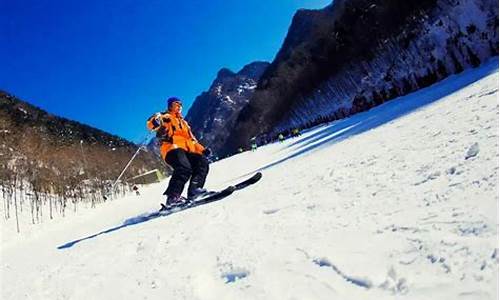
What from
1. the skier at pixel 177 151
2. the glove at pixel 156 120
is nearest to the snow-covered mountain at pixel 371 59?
the skier at pixel 177 151

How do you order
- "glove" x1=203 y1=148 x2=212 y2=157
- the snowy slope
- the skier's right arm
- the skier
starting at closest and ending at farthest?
the snowy slope < the skier's right arm < the skier < "glove" x1=203 y1=148 x2=212 y2=157

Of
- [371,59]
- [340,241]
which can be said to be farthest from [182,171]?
[371,59]

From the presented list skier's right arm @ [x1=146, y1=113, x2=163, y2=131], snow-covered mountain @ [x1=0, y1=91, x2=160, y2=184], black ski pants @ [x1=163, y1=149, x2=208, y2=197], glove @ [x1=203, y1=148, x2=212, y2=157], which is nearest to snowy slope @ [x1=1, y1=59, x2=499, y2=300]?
black ski pants @ [x1=163, y1=149, x2=208, y2=197]

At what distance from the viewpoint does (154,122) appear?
308 inches

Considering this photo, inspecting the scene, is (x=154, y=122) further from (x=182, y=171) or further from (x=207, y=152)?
(x=207, y=152)

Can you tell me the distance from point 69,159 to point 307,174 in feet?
97.1

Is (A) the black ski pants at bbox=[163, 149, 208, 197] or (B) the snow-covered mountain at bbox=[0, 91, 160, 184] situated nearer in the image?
(A) the black ski pants at bbox=[163, 149, 208, 197]

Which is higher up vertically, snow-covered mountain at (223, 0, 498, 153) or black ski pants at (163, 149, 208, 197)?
snow-covered mountain at (223, 0, 498, 153)

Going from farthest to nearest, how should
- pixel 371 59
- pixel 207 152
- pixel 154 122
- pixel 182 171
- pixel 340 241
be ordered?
pixel 371 59, pixel 207 152, pixel 182 171, pixel 154 122, pixel 340 241

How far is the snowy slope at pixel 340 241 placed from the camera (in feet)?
8.32

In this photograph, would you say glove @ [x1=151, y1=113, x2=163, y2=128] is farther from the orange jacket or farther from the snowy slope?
the snowy slope

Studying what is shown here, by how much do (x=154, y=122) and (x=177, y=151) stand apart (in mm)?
633

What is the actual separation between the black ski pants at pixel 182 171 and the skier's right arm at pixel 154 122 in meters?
0.51

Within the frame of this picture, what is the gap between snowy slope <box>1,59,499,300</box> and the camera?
2537 millimetres
